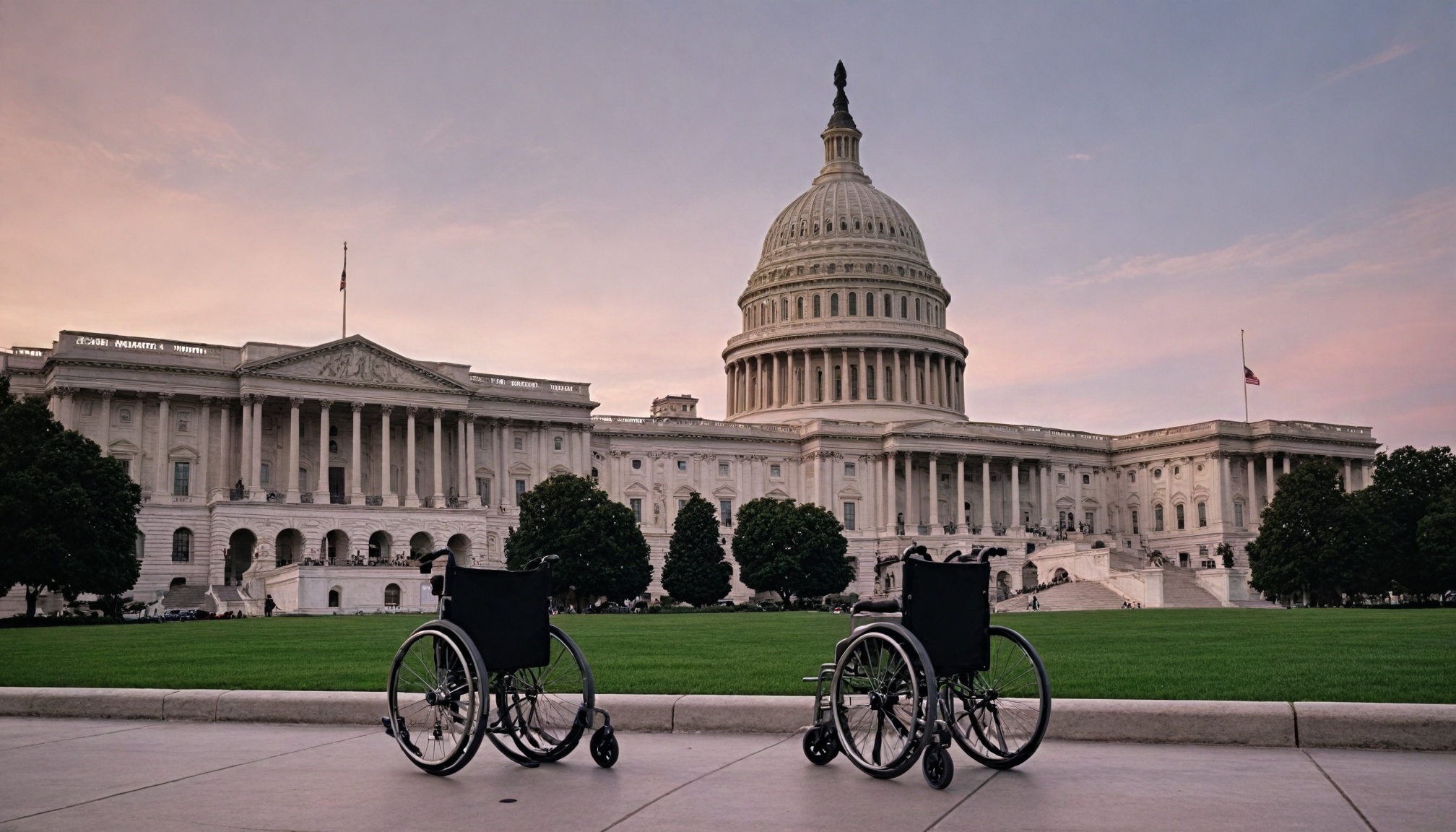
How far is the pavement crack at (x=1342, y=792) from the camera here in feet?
32.4

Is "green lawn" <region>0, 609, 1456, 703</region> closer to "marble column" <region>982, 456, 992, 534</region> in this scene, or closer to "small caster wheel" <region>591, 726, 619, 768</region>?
"small caster wheel" <region>591, 726, 619, 768</region>

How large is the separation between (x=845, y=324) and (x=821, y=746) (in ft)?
463

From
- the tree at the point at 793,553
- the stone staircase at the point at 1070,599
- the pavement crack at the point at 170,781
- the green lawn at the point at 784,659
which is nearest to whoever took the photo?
the pavement crack at the point at 170,781

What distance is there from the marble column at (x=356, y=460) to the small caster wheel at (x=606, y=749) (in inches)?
3684

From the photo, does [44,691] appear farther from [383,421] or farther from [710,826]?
[383,421]

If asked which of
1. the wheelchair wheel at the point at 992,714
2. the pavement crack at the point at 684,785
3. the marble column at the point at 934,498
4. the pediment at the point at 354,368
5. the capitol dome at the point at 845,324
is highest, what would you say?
the capitol dome at the point at 845,324

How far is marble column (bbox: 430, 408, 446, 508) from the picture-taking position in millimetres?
106500

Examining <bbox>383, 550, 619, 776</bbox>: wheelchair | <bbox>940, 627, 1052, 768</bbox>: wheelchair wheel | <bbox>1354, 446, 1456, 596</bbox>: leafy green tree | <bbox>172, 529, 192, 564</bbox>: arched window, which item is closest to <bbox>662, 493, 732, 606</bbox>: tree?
<bbox>172, 529, 192, 564</bbox>: arched window

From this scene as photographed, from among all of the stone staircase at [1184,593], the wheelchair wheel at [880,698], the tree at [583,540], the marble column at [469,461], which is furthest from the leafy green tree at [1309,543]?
the wheelchair wheel at [880,698]

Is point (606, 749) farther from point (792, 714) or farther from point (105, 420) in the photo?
point (105, 420)

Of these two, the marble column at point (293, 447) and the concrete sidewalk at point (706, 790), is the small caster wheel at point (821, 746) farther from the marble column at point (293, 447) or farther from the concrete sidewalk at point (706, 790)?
the marble column at point (293, 447)

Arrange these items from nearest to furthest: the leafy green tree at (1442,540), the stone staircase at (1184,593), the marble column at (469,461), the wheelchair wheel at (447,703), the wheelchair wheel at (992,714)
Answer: the wheelchair wheel at (447,703) → the wheelchair wheel at (992,714) → the leafy green tree at (1442,540) → the stone staircase at (1184,593) → the marble column at (469,461)

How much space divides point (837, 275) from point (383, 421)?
216 ft

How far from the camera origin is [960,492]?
136 metres
